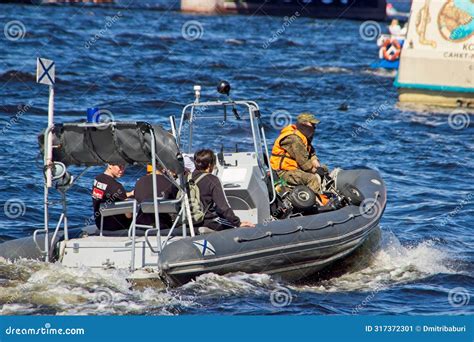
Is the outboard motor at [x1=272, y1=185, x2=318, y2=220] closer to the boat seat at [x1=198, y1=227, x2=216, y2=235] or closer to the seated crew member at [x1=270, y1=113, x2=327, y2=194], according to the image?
the seated crew member at [x1=270, y1=113, x2=327, y2=194]

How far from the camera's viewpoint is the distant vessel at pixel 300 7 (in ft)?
242

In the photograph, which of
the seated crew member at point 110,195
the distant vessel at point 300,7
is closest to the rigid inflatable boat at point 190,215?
the seated crew member at point 110,195

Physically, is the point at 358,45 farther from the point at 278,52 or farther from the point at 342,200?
the point at 342,200

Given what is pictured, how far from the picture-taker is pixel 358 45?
48094 millimetres

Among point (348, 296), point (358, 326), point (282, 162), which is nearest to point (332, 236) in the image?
point (348, 296)

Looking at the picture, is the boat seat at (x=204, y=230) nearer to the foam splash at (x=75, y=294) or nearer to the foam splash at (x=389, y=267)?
the foam splash at (x=75, y=294)

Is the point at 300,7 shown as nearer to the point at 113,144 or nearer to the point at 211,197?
the point at 211,197

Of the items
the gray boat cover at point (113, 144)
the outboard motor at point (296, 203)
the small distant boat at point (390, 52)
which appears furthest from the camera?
the small distant boat at point (390, 52)

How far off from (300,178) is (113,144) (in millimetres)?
2901

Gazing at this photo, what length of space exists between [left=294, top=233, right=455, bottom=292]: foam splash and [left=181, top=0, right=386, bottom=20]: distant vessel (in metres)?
61.2

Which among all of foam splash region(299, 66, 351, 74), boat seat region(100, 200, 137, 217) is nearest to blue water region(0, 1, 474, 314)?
foam splash region(299, 66, 351, 74)

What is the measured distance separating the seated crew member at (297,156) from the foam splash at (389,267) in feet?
3.33

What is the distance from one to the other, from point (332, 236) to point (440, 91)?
1499cm

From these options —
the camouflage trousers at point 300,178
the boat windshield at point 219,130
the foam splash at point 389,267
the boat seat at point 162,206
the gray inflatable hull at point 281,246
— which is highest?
the boat windshield at point 219,130
